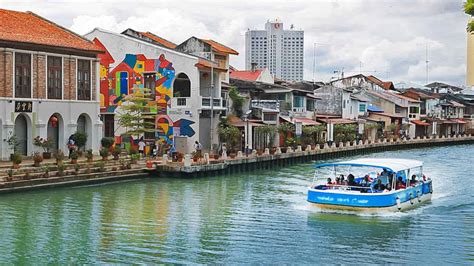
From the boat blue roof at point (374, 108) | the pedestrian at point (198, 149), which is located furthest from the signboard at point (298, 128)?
the boat blue roof at point (374, 108)

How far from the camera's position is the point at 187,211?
26734 mm

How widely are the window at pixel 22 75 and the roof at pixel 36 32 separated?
3.47ft

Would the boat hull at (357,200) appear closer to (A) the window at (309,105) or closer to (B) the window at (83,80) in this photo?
(B) the window at (83,80)

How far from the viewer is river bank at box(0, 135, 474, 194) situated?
1217 inches

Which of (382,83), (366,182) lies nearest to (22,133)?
(366,182)

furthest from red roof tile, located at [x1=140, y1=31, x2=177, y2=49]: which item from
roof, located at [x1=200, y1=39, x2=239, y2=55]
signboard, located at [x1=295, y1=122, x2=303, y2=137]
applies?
signboard, located at [x1=295, y1=122, x2=303, y2=137]

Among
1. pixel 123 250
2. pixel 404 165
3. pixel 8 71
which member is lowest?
pixel 123 250

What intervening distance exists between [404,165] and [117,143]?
2602 cm

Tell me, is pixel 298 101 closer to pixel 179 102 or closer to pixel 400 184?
pixel 179 102

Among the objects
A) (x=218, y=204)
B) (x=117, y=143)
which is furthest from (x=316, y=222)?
(x=117, y=143)

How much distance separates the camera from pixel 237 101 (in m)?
54.2

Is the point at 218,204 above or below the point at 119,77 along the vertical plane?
below

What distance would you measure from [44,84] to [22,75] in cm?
154

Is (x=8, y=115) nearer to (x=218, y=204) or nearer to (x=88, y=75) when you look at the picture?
(x=88, y=75)
